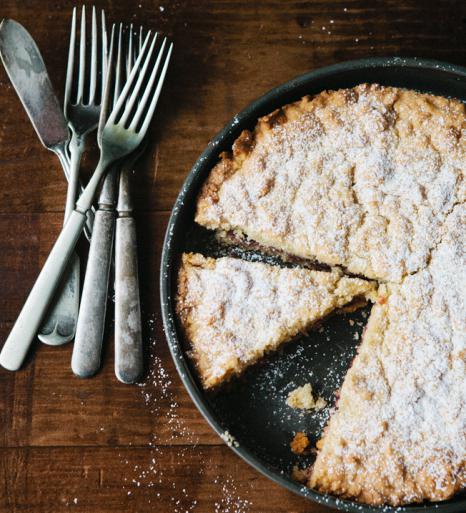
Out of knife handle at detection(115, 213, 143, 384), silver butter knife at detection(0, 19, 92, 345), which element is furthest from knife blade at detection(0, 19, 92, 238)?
knife handle at detection(115, 213, 143, 384)

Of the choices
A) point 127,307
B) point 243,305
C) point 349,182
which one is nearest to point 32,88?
point 127,307

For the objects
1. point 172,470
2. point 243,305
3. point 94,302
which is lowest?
point 172,470

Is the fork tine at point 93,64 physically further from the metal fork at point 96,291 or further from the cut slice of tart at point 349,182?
the cut slice of tart at point 349,182

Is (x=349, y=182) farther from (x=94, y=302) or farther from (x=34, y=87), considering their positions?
(x=34, y=87)

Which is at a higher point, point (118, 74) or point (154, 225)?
point (118, 74)

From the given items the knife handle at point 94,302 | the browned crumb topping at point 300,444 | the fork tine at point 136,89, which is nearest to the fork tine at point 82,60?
the fork tine at point 136,89

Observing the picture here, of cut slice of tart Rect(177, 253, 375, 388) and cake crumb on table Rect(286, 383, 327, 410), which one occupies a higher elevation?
cut slice of tart Rect(177, 253, 375, 388)

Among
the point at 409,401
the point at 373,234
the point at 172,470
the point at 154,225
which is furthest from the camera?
the point at 154,225

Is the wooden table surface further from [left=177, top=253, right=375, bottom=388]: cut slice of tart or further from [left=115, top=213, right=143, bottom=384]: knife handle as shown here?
[left=177, top=253, right=375, bottom=388]: cut slice of tart
